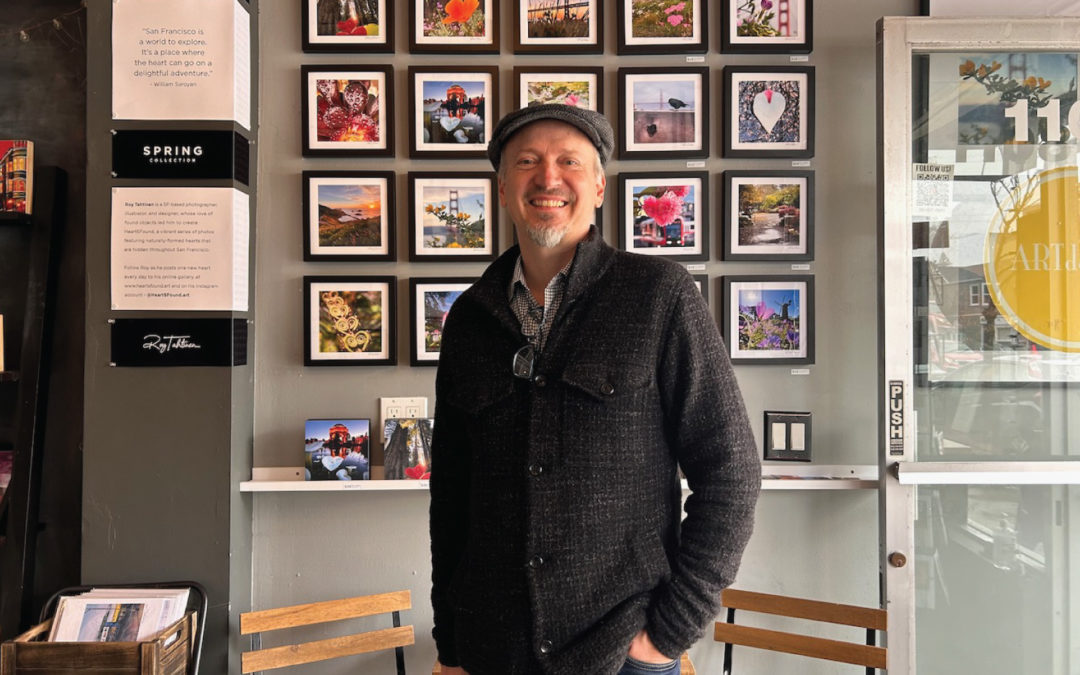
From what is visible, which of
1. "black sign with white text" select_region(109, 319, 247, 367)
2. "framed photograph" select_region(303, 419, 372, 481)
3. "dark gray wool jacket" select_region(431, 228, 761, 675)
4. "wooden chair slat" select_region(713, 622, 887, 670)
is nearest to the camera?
"dark gray wool jacket" select_region(431, 228, 761, 675)

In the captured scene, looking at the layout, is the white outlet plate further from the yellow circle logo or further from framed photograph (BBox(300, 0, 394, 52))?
the yellow circle logo

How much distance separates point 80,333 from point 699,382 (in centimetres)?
239

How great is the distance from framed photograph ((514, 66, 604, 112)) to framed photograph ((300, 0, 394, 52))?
0.52 m

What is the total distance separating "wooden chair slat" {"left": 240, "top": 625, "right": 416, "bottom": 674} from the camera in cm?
229

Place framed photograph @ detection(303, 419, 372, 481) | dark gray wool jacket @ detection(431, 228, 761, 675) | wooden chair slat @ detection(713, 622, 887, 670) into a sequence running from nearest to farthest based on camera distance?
dark gray wool jacket @ detection(431, 228, 761, 675) → wooden chair slat @ detection(713, 622, 887, 670) → framed photograph @ detection(303, 419, 372, 481)

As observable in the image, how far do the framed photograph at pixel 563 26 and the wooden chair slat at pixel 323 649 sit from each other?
2.16 m

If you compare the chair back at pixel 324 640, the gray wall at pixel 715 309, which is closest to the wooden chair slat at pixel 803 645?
the gray wall at pixel 715 309

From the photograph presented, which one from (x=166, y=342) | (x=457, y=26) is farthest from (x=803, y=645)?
(x=457, y=26)

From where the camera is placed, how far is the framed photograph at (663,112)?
8.75 feet

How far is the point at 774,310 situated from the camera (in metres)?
2.66

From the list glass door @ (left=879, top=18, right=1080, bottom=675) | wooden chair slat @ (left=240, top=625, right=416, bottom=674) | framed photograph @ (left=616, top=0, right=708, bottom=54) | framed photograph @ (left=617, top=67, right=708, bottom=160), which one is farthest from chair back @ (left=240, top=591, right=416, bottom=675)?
framed photograph @ (left=616, top=0, right=708, bottom=54)

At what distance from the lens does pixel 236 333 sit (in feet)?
8.25

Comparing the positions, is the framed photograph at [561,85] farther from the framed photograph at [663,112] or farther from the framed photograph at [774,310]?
the framed photograph at [774,310]

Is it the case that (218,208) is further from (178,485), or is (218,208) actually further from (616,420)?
(616,420)
